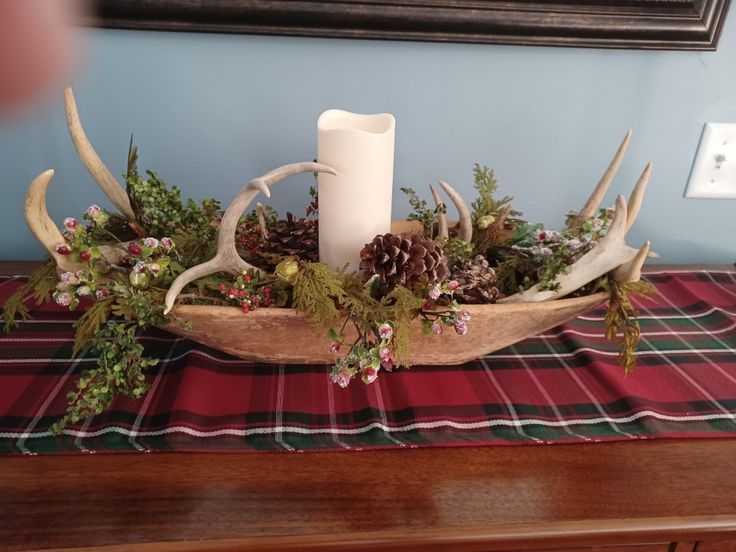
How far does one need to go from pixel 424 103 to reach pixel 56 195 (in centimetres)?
64

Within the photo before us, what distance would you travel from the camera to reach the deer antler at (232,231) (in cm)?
51

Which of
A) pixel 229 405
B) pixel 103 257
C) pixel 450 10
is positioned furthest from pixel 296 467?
pixel 450 10

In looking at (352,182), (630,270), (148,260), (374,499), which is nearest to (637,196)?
(630,270)

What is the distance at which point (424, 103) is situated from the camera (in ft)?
2.78

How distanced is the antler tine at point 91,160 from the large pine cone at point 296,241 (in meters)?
0.18

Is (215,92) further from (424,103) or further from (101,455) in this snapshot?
(101,455)

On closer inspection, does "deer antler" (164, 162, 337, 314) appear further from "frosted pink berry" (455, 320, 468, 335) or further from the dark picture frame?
the dark picture frame

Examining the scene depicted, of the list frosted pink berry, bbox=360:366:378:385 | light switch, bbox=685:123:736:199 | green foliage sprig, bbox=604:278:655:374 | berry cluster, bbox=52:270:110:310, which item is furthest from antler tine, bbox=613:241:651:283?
berry cluster, bbox=52:270:110:310

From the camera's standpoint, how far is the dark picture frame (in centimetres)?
74

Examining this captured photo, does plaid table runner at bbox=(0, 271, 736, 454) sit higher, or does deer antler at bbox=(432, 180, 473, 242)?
deer antler at bbox=(432, 180, 473, 242)

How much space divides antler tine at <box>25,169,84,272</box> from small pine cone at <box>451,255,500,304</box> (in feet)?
1.36

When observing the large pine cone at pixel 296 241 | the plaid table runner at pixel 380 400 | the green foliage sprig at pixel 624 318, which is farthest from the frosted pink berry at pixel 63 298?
the green foliage sprig at pixel 624 318

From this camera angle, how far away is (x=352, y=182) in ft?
1.84

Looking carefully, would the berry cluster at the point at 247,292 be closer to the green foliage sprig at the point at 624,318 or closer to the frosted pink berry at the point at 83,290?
the frosted pink berry at the point at 83,290
